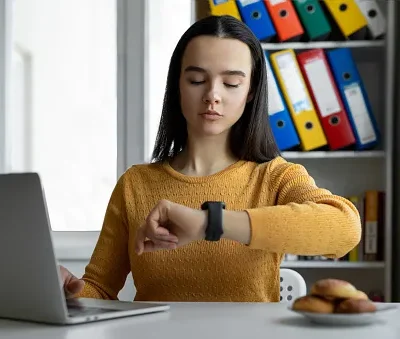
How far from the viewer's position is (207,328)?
3.19 feet

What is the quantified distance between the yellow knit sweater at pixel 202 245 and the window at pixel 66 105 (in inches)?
61.6

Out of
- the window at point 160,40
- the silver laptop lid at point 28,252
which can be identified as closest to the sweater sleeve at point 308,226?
the silver laptop lid at point 28,252

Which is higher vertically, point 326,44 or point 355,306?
point 326,44

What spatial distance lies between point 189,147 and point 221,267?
30 centimetres

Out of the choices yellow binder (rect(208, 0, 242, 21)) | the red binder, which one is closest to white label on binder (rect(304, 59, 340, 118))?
the red binder

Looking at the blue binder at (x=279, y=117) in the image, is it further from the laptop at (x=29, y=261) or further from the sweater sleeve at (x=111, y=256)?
the laptop at (x=29, y=261)

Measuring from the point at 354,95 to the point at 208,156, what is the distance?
129 cm

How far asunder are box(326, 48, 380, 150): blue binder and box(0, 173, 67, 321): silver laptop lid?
6.44 ft

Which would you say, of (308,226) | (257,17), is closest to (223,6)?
(257,17)

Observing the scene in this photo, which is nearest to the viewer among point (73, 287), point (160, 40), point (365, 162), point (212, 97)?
point (73, 287)

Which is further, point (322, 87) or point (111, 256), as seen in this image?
point (322, 87)

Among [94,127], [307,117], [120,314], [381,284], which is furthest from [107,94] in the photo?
[120,314]

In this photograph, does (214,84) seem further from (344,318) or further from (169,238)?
(344,318)

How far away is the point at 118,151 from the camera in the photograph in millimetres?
3172
